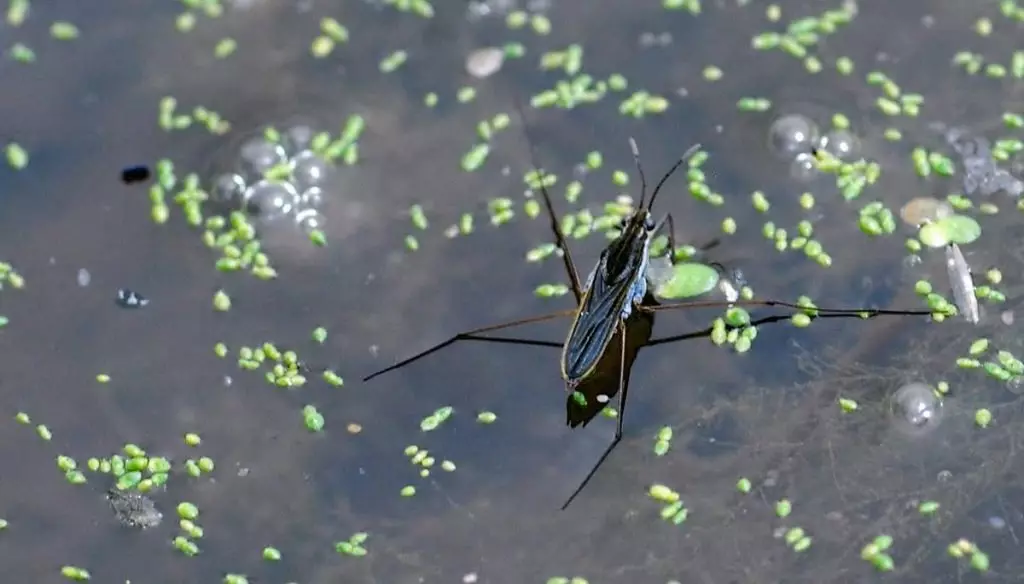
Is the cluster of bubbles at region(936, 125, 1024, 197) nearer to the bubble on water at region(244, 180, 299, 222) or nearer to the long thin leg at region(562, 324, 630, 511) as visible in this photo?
the long thin leg at region(562, 324, 630, 511)

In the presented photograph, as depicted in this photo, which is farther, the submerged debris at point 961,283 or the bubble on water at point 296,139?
the bubble on water at point 296,139

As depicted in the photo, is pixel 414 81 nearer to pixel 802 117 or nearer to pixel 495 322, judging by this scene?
pixel 495 322

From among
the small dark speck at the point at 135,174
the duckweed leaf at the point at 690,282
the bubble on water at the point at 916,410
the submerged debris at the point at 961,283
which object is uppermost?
the small dark speck at the point at 135,174

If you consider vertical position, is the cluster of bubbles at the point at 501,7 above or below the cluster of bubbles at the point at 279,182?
above

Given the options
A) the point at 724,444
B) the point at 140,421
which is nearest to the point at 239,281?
the point at 140,421

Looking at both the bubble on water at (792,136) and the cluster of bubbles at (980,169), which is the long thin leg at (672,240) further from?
the cluster of bubbles at (980,169)

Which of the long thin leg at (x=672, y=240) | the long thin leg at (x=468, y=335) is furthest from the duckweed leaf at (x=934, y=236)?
the long thin leg at (x=468, y=335)
